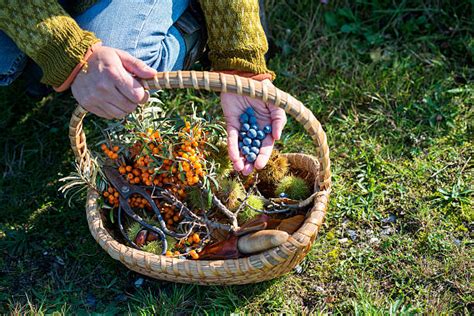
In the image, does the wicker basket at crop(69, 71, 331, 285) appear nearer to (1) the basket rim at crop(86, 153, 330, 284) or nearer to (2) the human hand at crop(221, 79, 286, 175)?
(1) the basket rim at crop(86, 153, 330, 284)

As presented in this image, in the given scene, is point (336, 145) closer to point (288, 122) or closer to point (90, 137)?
point (288, 122)

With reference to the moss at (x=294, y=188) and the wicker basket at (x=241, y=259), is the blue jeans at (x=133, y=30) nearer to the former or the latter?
the wicker basket at (x=241, y=259)

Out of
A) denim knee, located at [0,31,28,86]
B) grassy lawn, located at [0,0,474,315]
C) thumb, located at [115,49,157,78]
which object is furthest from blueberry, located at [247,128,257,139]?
denim knee, located at [0,31,28,86]

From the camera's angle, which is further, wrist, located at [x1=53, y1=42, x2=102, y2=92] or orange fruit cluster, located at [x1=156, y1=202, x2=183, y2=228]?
orange fruit cluster, located at [x1=156, y1=202, x2=183, y2=228]

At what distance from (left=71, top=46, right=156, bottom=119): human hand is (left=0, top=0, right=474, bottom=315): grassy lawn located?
71cm

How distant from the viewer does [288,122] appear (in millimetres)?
2654

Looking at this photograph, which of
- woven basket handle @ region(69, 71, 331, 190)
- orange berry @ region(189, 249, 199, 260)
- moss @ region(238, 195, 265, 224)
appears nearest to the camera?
woven basket handle @ region(69, 71, 331, 190)

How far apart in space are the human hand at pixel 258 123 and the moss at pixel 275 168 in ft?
0.49

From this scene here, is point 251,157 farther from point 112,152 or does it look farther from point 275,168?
point 112,152

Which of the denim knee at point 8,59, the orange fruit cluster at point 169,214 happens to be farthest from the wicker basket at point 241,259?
the denim knee at point 8,59

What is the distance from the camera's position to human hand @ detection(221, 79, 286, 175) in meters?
2.03

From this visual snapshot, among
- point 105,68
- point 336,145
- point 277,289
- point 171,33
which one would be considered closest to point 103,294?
point 277,289

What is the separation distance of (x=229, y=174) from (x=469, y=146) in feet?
3.59

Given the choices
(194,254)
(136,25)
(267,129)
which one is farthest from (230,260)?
(136,25)
